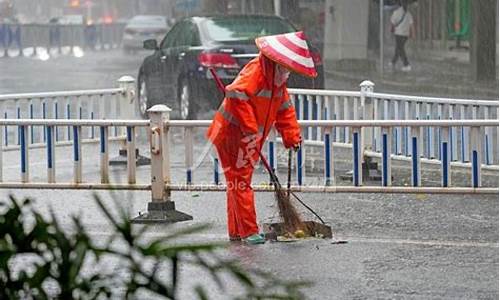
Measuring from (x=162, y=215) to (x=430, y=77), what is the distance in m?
22.4

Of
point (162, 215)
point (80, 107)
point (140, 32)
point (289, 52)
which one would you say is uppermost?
point (289, 52)

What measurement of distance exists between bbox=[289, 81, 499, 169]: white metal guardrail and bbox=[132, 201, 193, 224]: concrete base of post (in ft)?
7.23

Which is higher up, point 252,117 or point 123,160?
point 252,117

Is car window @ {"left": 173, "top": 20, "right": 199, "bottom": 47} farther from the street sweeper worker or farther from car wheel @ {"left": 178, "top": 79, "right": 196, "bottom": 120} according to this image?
the street sweeper worker

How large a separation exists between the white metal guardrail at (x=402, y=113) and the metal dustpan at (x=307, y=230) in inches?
79.2

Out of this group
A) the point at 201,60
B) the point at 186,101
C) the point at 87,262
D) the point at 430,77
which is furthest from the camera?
the point at 430,77

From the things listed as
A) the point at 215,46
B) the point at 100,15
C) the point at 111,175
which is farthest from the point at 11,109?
the point at 100,15

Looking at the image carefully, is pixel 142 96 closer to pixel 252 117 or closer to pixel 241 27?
pixel 241 27

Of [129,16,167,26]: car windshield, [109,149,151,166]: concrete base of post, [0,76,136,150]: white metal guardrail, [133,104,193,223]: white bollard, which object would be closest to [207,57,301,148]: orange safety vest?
[133,104,193,223]: white bollard

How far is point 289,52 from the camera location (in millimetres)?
9227

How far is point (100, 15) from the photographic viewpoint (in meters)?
84.8

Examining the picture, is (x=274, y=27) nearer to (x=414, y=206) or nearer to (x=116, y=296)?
(x=414, y=206)

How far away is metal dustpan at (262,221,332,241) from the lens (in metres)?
9.68

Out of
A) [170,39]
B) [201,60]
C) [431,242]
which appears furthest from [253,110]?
[170,39]
